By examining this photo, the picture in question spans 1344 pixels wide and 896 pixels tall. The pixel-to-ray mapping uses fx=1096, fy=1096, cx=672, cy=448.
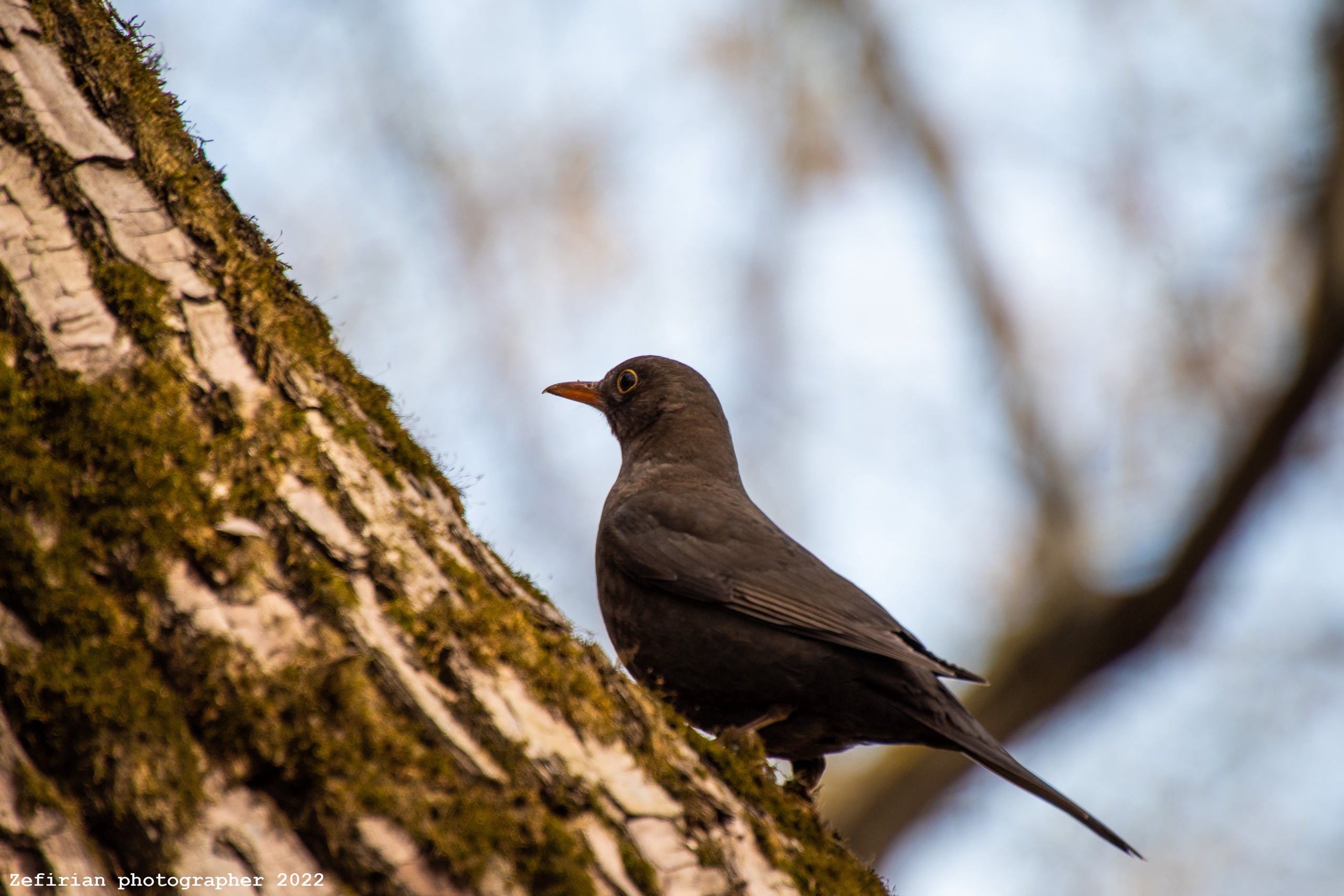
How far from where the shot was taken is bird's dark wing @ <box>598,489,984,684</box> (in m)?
3.81

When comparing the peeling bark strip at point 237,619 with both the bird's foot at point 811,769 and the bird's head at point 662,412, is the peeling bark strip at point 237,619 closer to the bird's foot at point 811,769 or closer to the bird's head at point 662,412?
the bird's foot at point 811,769

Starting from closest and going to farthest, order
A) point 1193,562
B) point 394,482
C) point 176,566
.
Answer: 1. point 176,566
2. point 394,482
3. point 1193,562

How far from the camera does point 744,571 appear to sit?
4094 millimetres

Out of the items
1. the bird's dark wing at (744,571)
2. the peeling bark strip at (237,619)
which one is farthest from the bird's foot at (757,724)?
the peeling bark strip at (237,619)

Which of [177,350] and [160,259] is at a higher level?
[160,259]

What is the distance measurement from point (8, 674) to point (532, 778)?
91cm

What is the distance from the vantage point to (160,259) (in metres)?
2.34

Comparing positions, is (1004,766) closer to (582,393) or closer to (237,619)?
(237,619)

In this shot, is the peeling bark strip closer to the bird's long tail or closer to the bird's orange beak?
the bird's long tail

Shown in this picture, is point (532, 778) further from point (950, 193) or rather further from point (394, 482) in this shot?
point (950, 193)

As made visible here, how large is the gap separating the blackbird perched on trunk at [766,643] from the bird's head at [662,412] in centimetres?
73

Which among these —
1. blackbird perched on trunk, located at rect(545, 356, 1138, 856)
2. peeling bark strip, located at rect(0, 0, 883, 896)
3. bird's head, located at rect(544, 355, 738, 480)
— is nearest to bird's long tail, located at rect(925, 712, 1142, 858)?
blackbird perched on trunk, located at rect(545, 356, 1138, 856)

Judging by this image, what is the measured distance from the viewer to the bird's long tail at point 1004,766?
9.96ft

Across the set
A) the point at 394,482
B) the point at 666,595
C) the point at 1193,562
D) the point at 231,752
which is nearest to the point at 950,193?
the point at 1193,562
